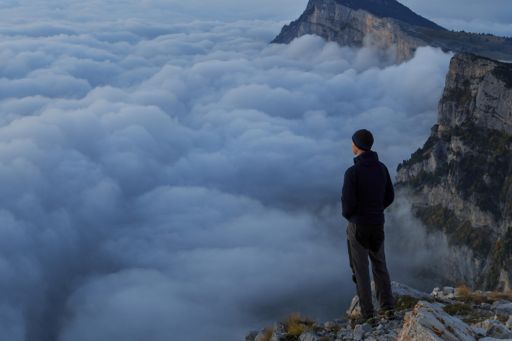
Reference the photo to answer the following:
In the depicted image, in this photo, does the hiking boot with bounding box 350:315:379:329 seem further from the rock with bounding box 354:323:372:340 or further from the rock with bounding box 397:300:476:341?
the rock with bounding box 397:300:476:341

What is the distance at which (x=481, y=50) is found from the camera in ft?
655

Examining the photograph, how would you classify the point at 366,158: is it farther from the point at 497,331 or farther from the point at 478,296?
the point at 478,296

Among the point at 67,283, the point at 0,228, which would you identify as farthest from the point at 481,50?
the point at 0,228

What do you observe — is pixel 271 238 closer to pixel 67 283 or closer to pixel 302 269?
pixel 302 269

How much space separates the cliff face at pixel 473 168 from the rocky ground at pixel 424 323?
80.6 meters

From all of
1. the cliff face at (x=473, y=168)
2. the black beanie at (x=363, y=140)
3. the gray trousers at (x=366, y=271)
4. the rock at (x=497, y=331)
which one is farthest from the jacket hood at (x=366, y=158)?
the cliff face at (x=473, y=168)

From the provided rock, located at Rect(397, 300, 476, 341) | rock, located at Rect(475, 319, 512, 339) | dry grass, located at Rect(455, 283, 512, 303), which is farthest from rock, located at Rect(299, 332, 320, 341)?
dry grass, located at Rect(455, 283, 512, 303)

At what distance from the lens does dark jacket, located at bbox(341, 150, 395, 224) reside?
49.6 feet

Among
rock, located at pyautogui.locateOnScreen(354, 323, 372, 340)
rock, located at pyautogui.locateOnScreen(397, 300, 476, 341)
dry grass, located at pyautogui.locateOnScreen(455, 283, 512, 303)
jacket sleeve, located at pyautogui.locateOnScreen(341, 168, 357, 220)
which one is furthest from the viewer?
dry grass, located at pyautogui.locateOnScreen(455, 283, 512, 303)

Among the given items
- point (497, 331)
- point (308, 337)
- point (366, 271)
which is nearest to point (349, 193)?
point (366, 271)

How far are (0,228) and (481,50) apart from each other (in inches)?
6072

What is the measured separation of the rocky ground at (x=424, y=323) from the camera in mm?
13312

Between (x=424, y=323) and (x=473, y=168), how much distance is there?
116103 millimetres

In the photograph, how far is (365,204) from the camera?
15.3 metres
